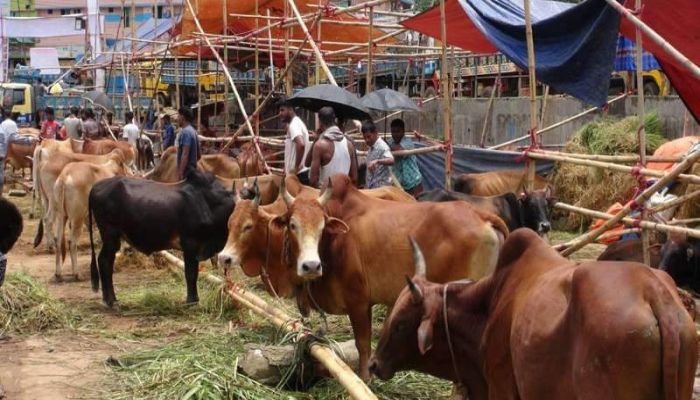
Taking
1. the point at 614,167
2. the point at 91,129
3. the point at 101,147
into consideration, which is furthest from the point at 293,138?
the point at 91,129

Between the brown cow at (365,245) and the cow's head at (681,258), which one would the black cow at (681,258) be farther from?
the brown cow at (365,245)

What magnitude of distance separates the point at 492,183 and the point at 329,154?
12.8ft

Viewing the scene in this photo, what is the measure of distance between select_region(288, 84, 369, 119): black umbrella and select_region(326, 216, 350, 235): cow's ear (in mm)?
3932

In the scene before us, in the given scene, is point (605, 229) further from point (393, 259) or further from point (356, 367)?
point (356, 367)

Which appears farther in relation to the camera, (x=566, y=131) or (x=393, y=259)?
(x=566, y=131)

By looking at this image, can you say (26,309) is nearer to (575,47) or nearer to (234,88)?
(575,47)

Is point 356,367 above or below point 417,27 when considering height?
below

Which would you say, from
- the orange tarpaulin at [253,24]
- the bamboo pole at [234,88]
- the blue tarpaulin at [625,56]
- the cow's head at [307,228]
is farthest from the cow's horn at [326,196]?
the orange tarpaulin at [253,24]

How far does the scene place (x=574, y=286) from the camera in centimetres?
373

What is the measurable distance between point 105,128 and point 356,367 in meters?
17.8

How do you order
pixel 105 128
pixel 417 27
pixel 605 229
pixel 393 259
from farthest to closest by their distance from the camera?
pixel 105 128 → pixel 417 27 → pixel 393 259 → pixel 605 229

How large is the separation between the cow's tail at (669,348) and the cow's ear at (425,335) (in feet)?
4.24

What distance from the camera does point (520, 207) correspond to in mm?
9242

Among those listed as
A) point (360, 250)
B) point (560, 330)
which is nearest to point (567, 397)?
point (560, 330)
